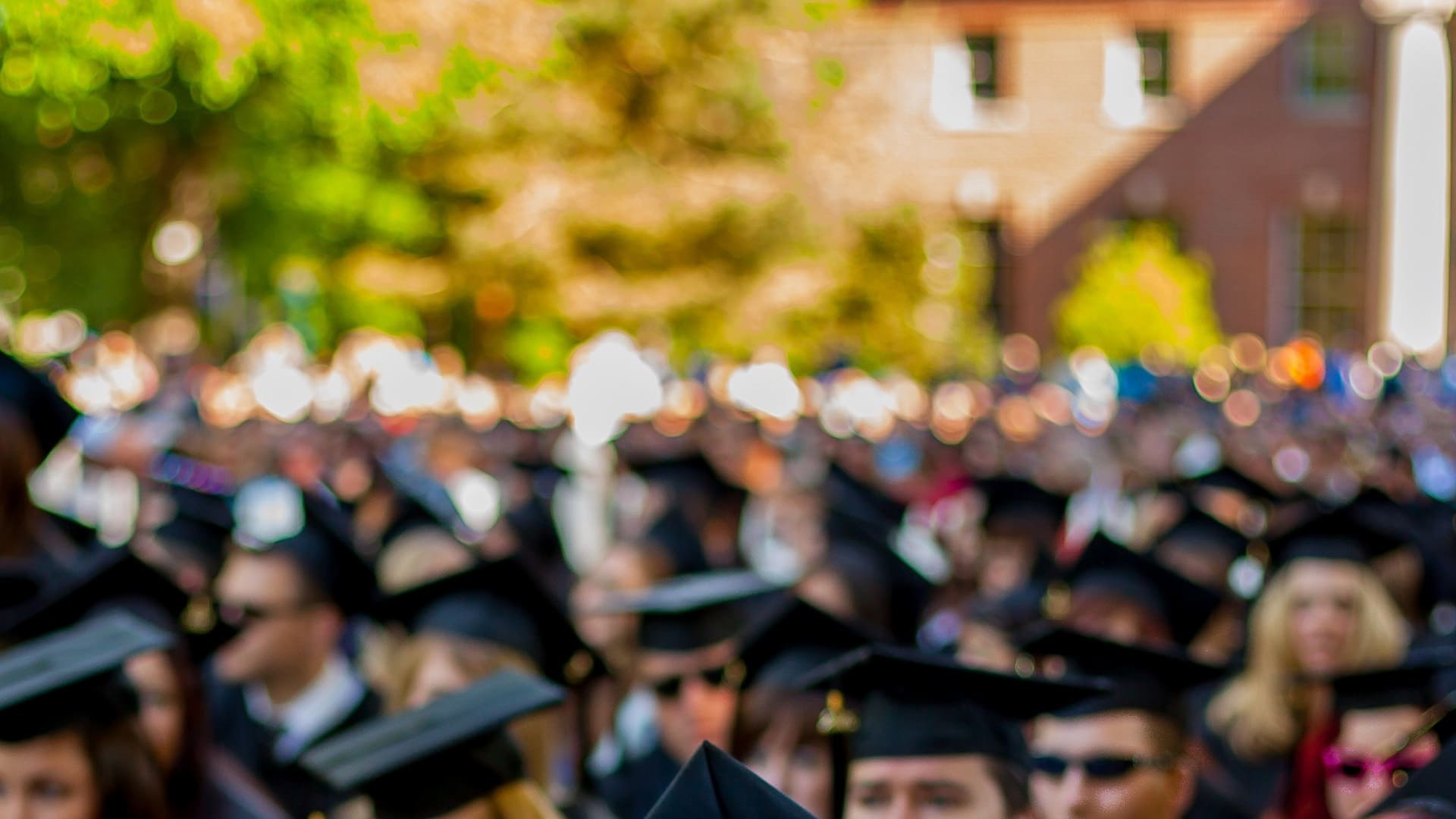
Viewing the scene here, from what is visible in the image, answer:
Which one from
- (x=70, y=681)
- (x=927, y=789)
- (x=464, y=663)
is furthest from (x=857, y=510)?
(x=70, y=681)

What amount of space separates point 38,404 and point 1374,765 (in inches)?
140

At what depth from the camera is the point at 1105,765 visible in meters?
3.83

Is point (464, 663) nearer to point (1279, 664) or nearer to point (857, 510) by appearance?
point (1279, 664)

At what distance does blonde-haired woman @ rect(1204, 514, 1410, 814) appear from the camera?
16.7 feet

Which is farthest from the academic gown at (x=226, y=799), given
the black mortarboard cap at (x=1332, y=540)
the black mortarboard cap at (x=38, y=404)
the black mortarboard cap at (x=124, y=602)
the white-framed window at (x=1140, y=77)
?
the white-framed window at (x=1140, y=77)

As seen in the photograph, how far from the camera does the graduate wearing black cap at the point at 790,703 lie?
3.91m

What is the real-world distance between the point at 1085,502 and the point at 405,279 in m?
15.4

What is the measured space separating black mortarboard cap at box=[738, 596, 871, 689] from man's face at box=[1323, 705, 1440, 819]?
1141mm

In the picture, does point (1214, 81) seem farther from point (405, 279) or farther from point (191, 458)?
point (191, 458)

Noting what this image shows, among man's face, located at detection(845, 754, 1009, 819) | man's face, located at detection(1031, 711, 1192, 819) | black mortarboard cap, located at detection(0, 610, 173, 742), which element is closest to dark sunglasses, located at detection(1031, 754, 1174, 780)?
man's face, located at detection(1031, 711, 1192, 819)

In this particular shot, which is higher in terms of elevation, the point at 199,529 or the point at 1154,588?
the point at 199,529

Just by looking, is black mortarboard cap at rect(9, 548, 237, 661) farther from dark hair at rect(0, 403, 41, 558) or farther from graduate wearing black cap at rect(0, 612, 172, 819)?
graduate wearing black cap at rect(0, 612, 172, 819)

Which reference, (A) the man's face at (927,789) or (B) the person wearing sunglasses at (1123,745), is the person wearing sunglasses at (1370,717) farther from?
(A) the man's face at (927,789)

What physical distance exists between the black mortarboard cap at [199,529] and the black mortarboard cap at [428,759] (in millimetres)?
2906
